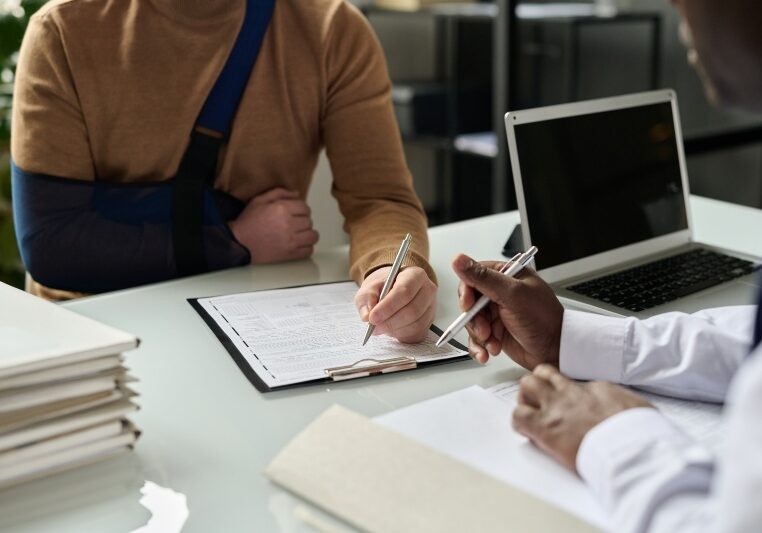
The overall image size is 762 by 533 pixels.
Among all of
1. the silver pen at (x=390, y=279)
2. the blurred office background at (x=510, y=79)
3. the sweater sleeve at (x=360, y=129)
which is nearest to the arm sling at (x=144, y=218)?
the sweater sleeve at (x=360, y=129)

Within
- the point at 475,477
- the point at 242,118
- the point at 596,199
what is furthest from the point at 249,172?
A: the point at 475,477

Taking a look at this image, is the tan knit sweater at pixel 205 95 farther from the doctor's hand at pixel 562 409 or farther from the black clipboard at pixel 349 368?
the doctor's hand at pixel 562 409

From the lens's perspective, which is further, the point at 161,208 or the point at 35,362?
the point at 161,208

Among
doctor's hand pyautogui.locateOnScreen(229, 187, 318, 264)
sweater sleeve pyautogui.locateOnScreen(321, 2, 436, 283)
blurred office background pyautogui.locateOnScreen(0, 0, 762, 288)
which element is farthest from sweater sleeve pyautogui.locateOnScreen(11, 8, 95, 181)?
blurred office background pyautogui.locateOnScreen(0, 0, 762, 288)

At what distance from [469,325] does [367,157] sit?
54 centimetres

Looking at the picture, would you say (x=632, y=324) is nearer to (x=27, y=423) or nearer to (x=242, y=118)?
(x=27, y=423)

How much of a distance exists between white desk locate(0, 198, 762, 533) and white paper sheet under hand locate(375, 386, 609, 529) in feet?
0.18

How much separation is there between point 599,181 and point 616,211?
6 cm

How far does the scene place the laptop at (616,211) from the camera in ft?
3.93

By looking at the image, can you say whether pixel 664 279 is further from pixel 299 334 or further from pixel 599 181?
pixel 299 334

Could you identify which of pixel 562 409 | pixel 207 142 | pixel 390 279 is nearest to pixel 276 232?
pixel 207 142

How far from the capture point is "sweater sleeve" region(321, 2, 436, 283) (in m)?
1.45

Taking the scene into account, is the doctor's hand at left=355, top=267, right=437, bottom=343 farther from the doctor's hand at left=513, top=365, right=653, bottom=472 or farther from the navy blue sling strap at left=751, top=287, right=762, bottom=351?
the navy blue sling strap at left=751, top=287, right=762, bottom=351

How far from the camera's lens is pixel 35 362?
0.73 meters
